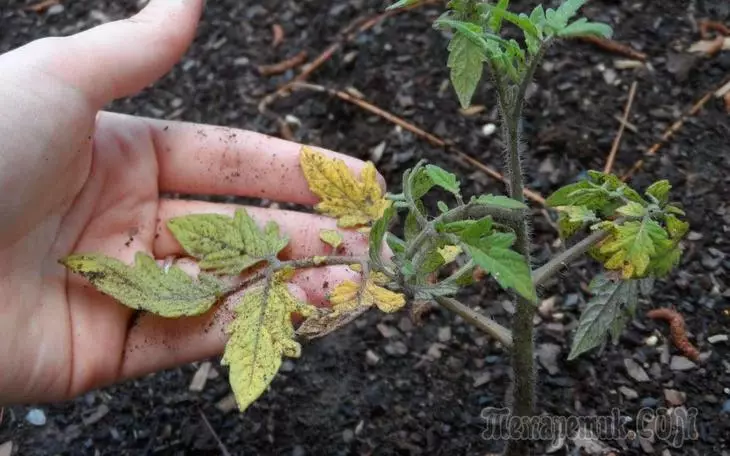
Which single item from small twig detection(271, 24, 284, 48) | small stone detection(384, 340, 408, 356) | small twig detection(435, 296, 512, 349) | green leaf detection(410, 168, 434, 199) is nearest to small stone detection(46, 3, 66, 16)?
small twig detection(271, 24, 284, 48)

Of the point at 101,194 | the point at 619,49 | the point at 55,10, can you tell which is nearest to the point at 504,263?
the point at 101,194

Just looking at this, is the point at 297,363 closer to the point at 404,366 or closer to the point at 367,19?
the point at 404,366

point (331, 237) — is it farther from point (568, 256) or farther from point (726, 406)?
point (726, 406)

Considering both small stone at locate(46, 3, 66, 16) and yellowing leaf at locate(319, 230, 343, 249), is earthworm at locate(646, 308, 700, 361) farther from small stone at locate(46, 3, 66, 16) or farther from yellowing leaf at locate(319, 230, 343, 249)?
small stone at locate(46, 3, 66, 16)

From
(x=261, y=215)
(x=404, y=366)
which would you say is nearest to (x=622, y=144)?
(x=404, y=366)

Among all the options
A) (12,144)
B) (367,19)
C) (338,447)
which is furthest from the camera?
(367,19)

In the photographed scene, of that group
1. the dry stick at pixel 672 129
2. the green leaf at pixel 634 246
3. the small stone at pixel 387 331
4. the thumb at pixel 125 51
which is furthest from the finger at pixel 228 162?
the dry stick at pixel 672 129

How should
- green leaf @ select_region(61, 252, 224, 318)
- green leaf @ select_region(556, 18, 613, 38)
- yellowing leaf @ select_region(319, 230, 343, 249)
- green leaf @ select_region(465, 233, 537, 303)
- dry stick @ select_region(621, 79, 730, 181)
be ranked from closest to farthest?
green leaf @ select_region(556, 18, 613, 38), green leaf @ select_region(465, 233, 537, 303), green leaf @ select_region(61, 252, 224, 318), yellowing leaf @ select_region(319, 230, 343, 249), dry stick @ select_region(621, 79, 730, 181)
